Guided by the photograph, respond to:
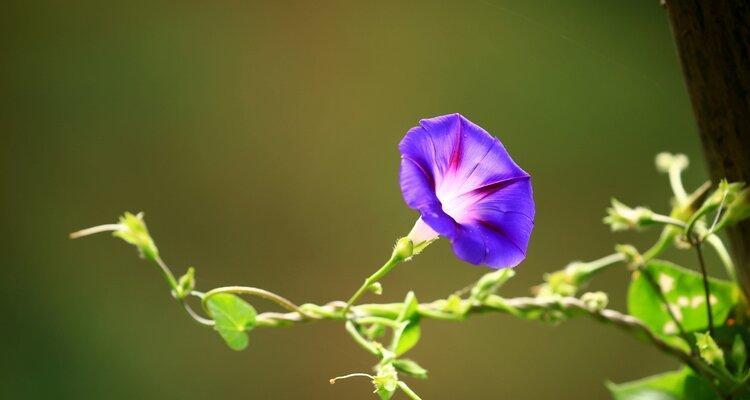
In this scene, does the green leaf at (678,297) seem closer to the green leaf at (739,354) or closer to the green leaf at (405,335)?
the green leaf at (739,354)

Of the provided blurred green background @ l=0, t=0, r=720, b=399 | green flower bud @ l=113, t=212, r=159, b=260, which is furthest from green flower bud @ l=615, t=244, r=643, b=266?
blurred green background @ l=0, t=0, r=720, b=399

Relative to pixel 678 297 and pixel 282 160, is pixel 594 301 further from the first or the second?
pixel 282 160

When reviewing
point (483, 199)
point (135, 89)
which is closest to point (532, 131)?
point (135, 89)

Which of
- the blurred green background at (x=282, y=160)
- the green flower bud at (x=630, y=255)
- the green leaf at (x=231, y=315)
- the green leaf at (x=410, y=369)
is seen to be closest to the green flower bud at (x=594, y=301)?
the green flower bud at (x=630, y=255)

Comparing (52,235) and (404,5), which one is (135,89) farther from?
(404,5)

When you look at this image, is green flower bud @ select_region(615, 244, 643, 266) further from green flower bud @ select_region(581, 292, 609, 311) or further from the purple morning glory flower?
the purple morning glory flower

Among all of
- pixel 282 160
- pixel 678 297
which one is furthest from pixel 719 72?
pixel 282 160
